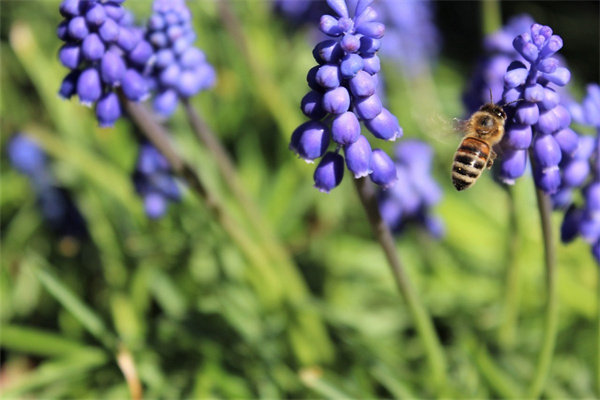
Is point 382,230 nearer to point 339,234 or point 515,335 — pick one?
point 515,335

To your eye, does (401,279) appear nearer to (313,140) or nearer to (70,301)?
(313,140)

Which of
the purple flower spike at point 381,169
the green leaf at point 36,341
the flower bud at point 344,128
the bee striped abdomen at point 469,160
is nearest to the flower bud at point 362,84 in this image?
the flower bud at point 344,128

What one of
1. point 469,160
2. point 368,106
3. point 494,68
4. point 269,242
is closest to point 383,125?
point 368,106

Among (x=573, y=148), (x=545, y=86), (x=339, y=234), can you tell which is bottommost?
(x=339, y=234)

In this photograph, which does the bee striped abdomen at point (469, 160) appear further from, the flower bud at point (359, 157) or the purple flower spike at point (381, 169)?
the flower bud at point (359, 157)

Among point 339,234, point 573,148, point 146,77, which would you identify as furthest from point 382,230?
point 339,234

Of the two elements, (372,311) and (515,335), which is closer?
(515,335)

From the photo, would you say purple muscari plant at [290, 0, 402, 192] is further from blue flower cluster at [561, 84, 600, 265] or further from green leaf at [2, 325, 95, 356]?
green leaf at [2, 325, 95, 356]
